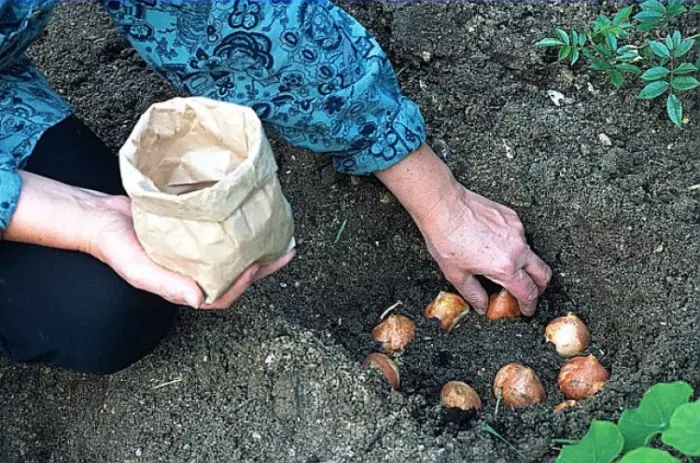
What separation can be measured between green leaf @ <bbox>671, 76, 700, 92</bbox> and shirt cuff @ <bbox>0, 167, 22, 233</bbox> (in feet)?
3.91

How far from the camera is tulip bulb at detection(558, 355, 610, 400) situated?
1.63m

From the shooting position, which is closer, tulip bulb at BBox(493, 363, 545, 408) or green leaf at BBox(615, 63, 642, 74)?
tulip bulb at BBox(493, 363, 545, 408)

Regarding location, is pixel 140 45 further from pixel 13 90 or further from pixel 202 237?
pixel 202 237

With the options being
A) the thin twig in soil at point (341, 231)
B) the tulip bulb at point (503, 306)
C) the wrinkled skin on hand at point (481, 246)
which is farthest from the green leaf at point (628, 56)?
the thin twig in soil at point (341, 231)

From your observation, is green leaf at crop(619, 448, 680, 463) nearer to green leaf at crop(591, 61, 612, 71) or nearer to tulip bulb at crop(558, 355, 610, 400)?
tulip bulb at crop(558, 355, 610, 400)

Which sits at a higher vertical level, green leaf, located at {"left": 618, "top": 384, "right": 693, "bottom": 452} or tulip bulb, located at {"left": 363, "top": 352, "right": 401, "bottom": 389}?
green leaf, located at {"left": 618, "top": 384, "right": 693, "bottom": 452}

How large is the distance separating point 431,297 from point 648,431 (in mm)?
718

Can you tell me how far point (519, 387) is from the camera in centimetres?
164

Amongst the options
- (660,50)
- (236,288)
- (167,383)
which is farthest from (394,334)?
(660,50)

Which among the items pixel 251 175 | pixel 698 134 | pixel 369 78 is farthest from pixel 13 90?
pixel 698 134

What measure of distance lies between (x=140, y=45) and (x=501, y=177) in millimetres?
760

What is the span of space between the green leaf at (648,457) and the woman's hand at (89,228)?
1.79ft

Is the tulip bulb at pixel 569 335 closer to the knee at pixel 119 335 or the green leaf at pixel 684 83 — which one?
the green leaf at pixel 684 83

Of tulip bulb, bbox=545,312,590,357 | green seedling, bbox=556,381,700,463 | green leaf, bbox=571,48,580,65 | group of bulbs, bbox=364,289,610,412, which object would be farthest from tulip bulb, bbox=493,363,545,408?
green leaf, bbox=571,48,580,65
